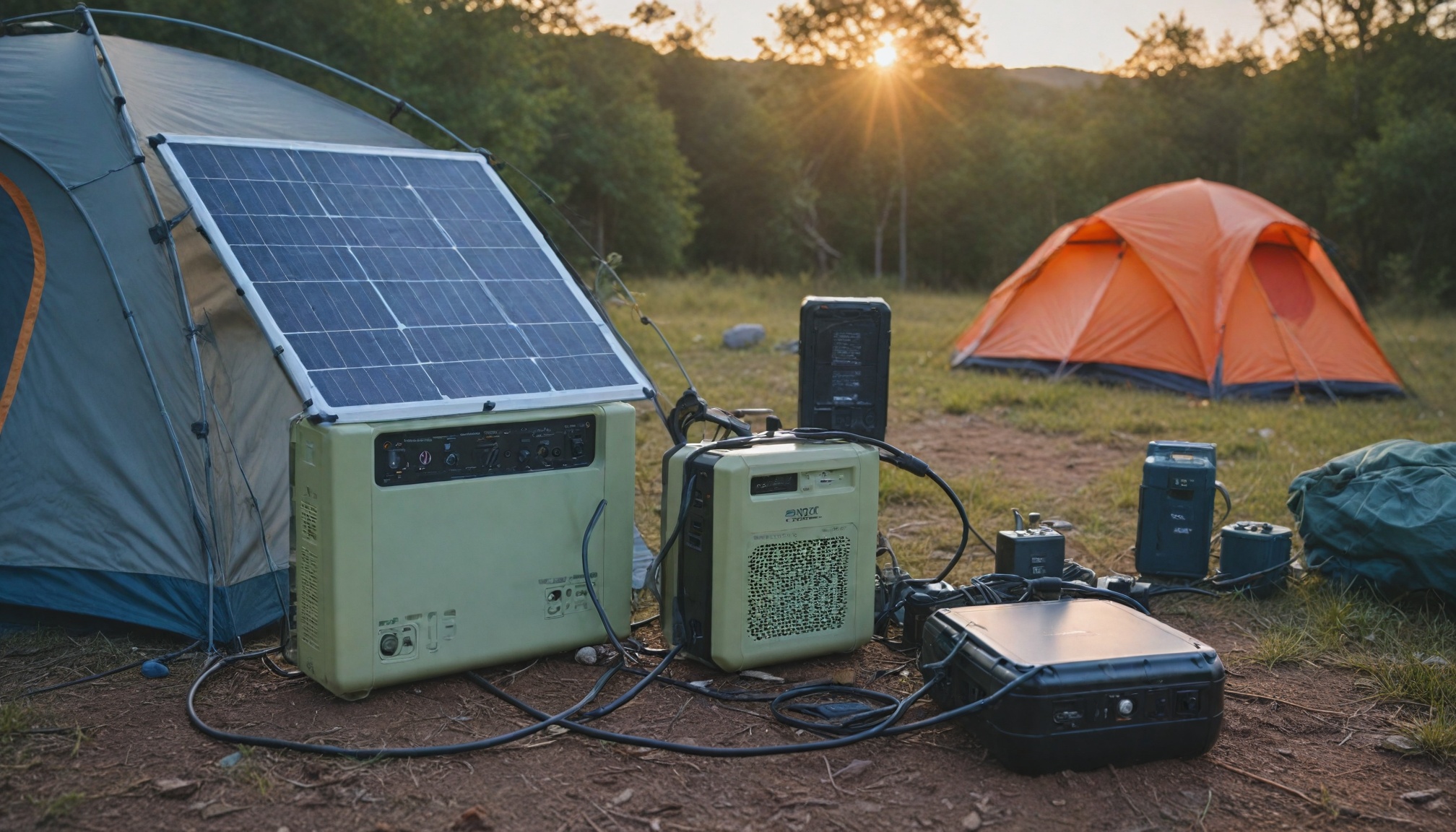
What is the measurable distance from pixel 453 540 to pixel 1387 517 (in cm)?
360

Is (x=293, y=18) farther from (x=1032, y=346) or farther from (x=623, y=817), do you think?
(x=623, y=817)

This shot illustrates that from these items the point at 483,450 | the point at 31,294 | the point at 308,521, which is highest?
the point at 31,294

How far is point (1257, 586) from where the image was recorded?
15.0ft

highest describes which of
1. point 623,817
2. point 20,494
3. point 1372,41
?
point 1372,41

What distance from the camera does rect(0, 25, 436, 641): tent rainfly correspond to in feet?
12.4

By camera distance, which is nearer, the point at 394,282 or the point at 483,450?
the point at 483,450

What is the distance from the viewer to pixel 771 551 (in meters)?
3.41

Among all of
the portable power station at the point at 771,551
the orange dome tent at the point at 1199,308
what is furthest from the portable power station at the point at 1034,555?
the orange dome tent at the point at 1199,308

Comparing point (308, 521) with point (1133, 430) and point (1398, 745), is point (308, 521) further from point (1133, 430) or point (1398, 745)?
point (1133, 430)

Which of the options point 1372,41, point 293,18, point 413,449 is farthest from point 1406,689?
point 1372,41

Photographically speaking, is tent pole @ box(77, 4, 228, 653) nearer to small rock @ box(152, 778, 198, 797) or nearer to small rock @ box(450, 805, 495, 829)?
small rock @ box(152, 778, 198, 797)

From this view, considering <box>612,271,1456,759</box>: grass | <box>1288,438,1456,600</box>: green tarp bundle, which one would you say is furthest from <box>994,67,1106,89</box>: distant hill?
<box>1288,438,1456,600</box>: green tarp bundle

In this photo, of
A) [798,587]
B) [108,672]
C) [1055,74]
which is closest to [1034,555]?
[798,587]

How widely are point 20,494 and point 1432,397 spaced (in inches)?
425
